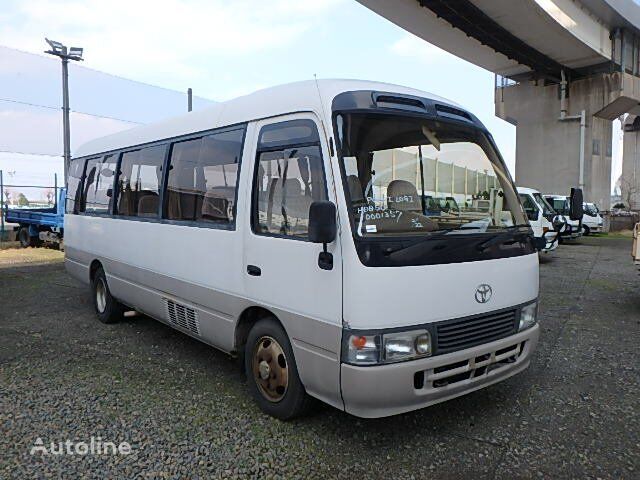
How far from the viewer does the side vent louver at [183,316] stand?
4.67m

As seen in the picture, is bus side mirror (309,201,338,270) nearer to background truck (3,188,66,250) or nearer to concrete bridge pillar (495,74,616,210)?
background truck (3,188,66,250)

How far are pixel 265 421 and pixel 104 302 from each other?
384 centimetres

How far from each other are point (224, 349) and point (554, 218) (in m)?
12.8

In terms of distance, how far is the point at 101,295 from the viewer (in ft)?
22.4

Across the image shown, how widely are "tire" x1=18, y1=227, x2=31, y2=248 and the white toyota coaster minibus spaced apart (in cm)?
1451

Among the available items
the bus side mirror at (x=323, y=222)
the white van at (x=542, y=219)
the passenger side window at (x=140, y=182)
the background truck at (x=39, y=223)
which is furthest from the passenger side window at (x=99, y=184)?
the white van at (x=542, y=219)

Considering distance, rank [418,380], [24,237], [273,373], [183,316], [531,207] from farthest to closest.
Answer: [24,237] < [531,207] < [183,316] < [273,373] < [418,380]

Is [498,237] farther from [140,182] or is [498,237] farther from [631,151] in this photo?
[631,151]

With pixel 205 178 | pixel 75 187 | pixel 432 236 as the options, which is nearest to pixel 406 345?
pixel 432 236

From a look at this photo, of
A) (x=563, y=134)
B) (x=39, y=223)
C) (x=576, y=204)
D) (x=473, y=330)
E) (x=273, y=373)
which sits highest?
(x=563, y=134)

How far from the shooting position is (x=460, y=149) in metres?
4.04

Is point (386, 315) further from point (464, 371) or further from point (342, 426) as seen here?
point (342, 426)

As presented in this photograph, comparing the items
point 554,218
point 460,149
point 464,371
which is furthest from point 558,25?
point 464,371

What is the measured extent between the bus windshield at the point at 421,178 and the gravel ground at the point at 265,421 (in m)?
1.46
